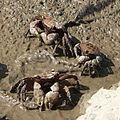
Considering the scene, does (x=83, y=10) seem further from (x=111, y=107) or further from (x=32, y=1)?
(x=111, y=107)

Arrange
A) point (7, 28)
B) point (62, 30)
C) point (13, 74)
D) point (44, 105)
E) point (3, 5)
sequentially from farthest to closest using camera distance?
point (3, 5)
point (7, 28)
point (62, 30)
point (13, 74)
point (44, 105)

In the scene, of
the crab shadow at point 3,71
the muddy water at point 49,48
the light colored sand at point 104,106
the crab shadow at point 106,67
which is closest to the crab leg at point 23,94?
the muddy water at point 49,48

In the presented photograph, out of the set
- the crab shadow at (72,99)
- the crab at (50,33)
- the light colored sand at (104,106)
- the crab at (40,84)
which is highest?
the crab at (50,33)

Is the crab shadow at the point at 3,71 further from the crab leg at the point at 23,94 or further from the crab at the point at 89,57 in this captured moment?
the crab at the point at 89,57

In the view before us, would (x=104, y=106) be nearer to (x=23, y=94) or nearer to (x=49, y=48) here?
(x=23, y=94)

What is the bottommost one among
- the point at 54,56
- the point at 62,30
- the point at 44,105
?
the point at 44,105

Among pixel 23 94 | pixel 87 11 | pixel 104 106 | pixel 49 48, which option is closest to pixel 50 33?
pixel 49 48

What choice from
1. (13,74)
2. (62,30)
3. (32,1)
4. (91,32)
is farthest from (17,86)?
(32,1)
